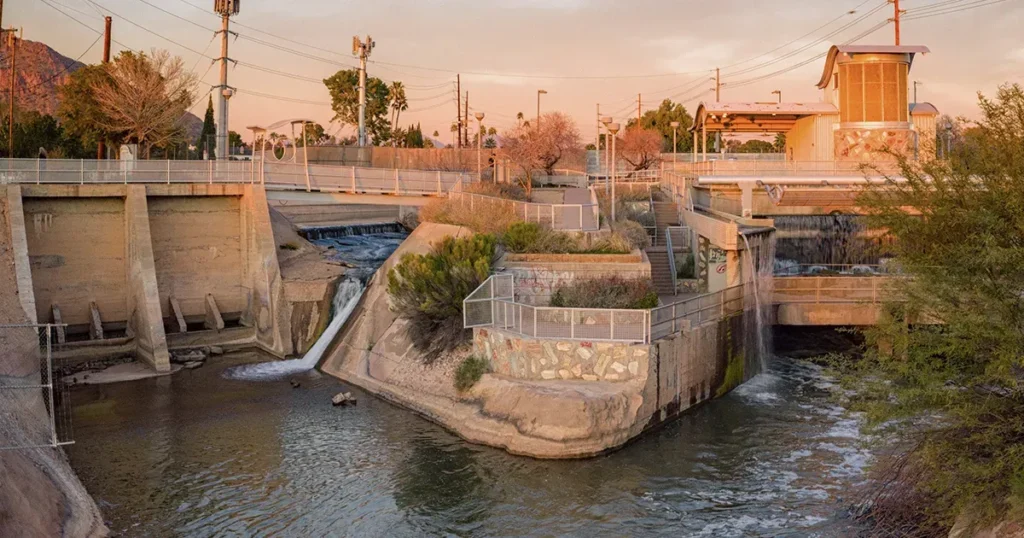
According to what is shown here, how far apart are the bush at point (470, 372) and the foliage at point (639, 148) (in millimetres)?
47261

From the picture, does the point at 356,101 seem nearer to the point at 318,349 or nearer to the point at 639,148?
the point at 639,148

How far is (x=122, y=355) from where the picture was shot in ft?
98.3

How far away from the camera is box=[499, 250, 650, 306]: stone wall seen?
994 inches

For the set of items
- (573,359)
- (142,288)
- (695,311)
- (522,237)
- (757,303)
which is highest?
(522,237)

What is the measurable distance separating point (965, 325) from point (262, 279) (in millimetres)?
25207

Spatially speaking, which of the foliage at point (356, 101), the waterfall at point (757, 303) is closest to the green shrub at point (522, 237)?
the waterfall at point (757, 303)

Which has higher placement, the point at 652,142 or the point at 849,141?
the point at 652,142

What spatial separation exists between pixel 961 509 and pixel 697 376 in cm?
1017

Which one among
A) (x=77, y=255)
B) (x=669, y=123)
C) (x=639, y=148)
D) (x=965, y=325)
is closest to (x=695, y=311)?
(x=965, y=325)

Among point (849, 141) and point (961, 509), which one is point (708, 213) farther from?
point (961, 509)

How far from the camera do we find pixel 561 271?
25.6 m

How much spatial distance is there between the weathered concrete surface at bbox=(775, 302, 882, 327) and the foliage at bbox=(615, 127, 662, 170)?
132 ft

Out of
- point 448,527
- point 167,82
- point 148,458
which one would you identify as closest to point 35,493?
point 148,458

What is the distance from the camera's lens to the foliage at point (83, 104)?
39.4m
